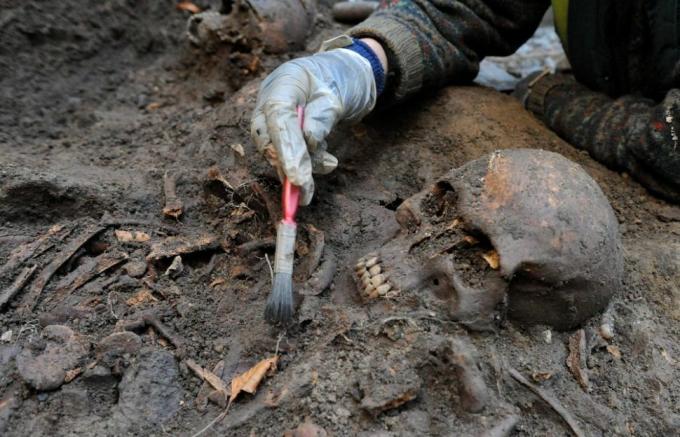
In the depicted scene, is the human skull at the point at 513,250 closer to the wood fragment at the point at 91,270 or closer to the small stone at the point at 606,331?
the small stone at the point at 606,331

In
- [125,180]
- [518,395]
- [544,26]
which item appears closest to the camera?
[518,395]

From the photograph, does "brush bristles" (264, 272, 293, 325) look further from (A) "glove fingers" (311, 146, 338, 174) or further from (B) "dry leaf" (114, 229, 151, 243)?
(B) "dry leaf" (114, 229, 151, 243)

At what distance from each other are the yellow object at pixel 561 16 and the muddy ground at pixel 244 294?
0.37 m

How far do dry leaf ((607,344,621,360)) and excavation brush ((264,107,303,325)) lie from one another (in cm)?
100

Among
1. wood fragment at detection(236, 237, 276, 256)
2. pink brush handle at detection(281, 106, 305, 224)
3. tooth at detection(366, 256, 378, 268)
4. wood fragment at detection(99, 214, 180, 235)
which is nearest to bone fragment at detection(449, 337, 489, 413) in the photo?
tooth at detection(366, 256, 378, 268)

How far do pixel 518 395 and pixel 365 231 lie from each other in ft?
2.55

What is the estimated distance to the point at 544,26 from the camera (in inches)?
209

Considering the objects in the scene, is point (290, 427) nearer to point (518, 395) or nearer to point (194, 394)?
point (194, 394)

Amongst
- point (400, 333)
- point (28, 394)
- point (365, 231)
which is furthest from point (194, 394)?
point (365, 231)

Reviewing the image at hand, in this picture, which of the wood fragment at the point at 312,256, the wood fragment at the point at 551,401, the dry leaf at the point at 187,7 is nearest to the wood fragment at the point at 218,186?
the wood fragment at the point at 312,256

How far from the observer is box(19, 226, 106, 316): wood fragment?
1.86 m

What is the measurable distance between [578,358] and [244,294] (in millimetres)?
1047

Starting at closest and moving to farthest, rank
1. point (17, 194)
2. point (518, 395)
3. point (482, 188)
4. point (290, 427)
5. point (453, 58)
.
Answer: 1. point (290, 427)
2. point (518, 395)
3. point (482, 188)
4. point (17, 194)
5. point (453, 58)

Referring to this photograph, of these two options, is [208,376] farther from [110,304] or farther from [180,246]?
[180,246]
